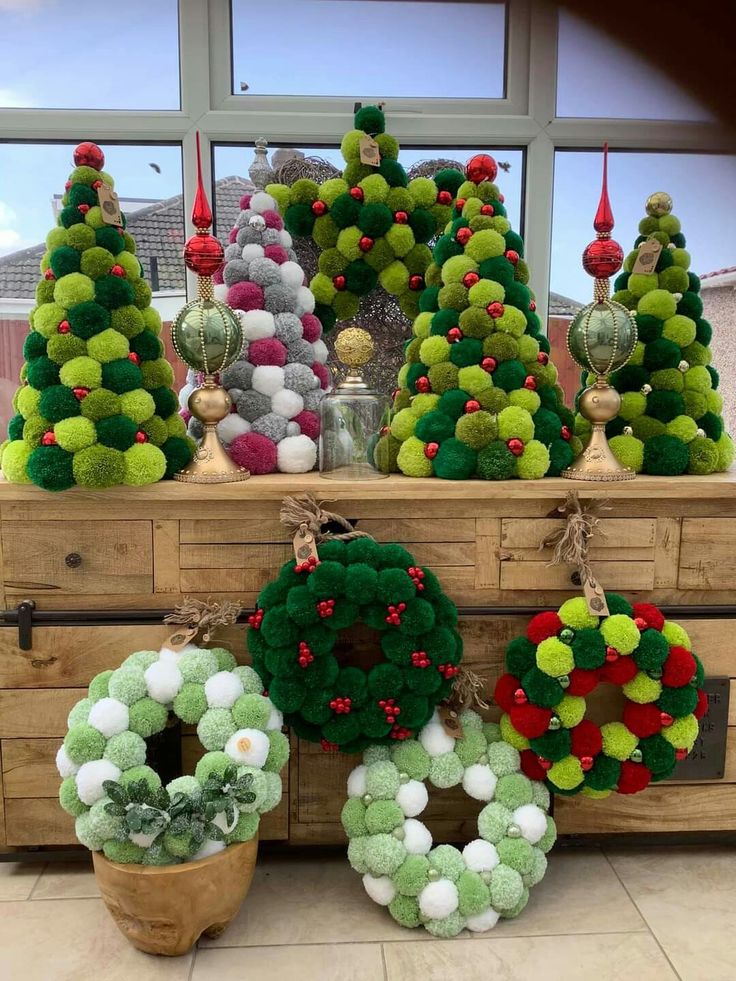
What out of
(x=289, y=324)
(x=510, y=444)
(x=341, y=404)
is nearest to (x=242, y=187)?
(x=289, y=324)

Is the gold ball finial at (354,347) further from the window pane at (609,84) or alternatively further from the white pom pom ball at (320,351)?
the window pane at (609,84)

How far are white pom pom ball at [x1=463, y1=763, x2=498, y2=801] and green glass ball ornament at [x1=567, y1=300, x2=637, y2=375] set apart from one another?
0.84 metres

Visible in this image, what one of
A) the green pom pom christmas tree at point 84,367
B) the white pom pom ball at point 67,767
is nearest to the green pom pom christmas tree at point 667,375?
the green pom pom christmas tree at point 84,367

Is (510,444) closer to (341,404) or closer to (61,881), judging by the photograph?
(341,404)

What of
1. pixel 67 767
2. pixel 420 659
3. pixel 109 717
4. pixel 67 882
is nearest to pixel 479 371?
pixel 420 659

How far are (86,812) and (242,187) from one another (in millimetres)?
1521

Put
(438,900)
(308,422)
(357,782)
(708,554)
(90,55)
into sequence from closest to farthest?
(438,900)
(357,782)
(708,554)
(308,422)
(90,55)

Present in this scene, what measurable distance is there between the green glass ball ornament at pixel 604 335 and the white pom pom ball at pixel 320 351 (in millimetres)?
542

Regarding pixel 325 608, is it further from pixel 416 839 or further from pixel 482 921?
pixel 482 921

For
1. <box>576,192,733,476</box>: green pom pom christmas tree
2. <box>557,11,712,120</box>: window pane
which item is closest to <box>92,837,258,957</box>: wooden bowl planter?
<box>576,192,733,476</box>: green pom pom christmas tree

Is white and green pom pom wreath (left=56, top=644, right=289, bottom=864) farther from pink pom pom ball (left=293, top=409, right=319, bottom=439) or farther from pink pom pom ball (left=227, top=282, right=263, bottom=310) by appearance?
pink pom pom ball (left=227, top=282, right=263, bottom=310)

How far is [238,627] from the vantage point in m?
1.66

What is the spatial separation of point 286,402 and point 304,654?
554 mm

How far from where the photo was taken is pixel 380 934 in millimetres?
1504
